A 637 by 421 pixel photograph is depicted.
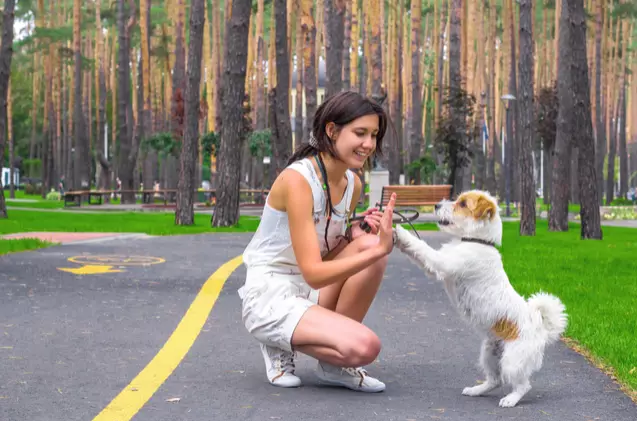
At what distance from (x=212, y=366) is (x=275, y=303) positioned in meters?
1.00

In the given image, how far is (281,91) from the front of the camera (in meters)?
33.9

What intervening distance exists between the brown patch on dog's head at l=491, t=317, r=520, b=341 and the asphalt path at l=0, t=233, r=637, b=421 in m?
0.37

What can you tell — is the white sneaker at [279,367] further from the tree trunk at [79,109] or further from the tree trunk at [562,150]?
the tree trunk at [79,109]

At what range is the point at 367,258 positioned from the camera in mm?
5945

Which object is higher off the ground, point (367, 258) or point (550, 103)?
point (550, 103)

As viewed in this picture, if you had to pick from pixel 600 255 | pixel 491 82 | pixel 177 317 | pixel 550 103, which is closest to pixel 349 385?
pixel 177 317

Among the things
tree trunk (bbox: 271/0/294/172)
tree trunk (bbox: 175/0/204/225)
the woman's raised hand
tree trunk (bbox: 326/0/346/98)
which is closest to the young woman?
the woman's raised hand

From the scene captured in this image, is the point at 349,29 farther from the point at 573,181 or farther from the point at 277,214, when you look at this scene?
the point at 277,214

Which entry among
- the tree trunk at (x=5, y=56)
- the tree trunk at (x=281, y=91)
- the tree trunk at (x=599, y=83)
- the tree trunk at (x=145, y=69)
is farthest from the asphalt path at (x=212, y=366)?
the tree trunk at (x=599, y=83)

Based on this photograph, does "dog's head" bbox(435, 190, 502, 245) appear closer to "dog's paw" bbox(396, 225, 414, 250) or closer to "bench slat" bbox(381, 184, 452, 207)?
"dog's paw" bbox(396, 225, 414, 250)

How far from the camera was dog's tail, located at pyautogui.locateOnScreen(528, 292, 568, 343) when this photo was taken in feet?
19.7

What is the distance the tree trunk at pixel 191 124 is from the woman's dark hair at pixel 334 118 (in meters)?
23.3

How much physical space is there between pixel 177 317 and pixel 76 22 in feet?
169

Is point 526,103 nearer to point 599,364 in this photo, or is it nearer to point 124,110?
point 599,364
